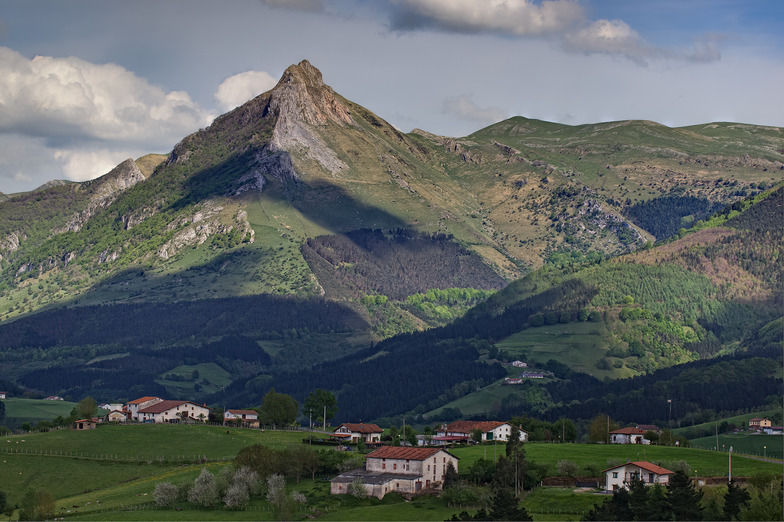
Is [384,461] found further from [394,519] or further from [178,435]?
[178,435]

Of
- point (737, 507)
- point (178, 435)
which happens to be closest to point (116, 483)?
point (178, 435)

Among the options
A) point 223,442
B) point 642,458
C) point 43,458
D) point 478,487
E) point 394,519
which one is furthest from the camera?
point 223,442

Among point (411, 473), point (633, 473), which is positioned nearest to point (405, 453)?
point (411, 473)

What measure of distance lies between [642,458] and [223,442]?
68.5 meters

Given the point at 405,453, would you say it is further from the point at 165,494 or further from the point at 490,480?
the point at 165,494

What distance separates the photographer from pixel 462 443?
19412 cm

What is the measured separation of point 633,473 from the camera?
446 feet

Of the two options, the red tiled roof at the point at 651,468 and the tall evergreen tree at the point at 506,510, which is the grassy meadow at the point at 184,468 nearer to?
the red tiled roof at the point at 651,468

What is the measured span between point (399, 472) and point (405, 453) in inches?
123

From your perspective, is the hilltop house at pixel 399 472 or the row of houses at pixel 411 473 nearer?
the row of houses at pixel 411 473

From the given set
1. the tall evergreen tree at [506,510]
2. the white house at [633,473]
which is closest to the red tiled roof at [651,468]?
the white house at [633,473]

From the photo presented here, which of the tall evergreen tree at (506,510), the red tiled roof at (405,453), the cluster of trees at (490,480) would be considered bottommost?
the tall evergreen tree at (506,510)

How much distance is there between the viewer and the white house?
451ft

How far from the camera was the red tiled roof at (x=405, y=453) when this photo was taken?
150250 millimetres
